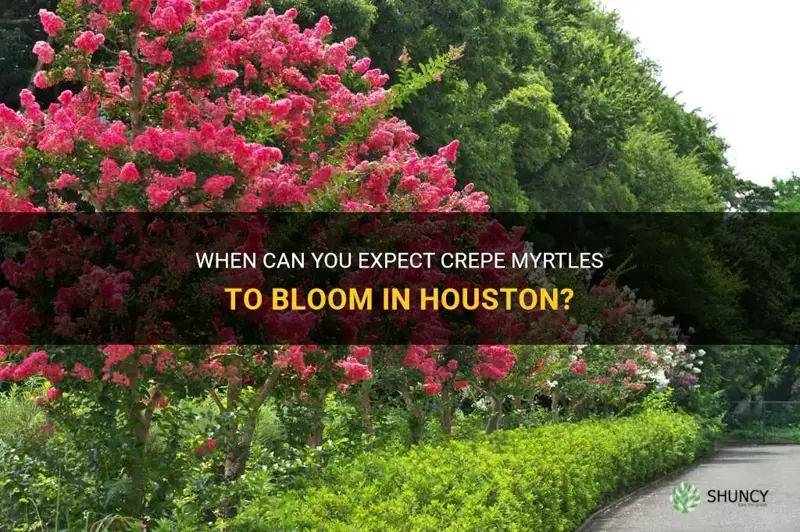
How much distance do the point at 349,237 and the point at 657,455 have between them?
1419cm

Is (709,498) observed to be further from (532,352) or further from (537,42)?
(537,42)

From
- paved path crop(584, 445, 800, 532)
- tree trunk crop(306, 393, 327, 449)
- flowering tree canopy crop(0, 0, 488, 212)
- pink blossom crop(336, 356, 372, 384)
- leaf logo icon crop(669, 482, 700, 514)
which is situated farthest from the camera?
leaf logo icon crop(669, 482, 700, 514)

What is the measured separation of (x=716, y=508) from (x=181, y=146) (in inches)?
442

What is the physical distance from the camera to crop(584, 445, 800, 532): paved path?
1466cm

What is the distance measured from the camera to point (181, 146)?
7.92 meters

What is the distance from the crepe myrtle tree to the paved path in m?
6.60

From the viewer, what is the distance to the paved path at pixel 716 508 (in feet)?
48.1

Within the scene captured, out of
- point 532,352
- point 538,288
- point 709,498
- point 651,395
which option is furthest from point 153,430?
point 651,395

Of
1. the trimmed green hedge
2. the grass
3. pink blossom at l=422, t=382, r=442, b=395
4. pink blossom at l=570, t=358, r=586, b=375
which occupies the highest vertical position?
pink blossom at l=570, t=358, r=586, b=375

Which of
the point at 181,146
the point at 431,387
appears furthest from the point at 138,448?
the point at 431,387

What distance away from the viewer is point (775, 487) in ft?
69.4

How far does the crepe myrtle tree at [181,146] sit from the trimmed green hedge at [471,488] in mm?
913

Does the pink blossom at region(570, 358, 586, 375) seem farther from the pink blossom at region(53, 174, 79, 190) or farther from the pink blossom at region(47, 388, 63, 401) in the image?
the pink blossom at region(53, 174, 79, 190)

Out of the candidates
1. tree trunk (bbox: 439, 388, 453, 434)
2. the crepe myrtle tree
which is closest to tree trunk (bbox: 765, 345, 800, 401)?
tree trunk (bbox: 439, 388, 453, 434)
